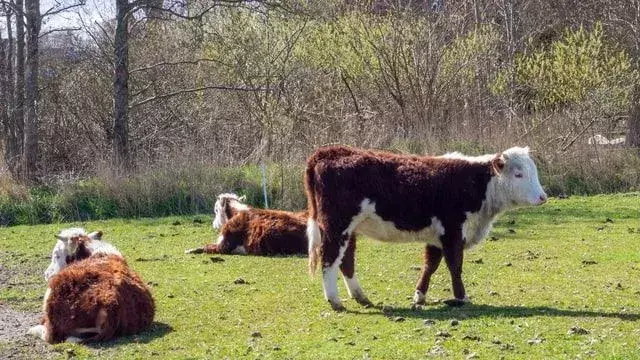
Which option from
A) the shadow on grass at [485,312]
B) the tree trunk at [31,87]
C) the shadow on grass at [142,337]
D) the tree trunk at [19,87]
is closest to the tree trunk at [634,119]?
the tree trunk at [31,87]

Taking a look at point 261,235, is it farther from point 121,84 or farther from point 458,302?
point 121,84

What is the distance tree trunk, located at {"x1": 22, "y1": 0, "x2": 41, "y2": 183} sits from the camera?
Answer: 955 inches

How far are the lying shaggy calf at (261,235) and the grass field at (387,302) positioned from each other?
1.15ft

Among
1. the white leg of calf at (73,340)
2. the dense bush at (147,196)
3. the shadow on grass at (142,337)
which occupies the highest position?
the dense bush at (147,196)

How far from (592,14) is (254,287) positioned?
2743cm

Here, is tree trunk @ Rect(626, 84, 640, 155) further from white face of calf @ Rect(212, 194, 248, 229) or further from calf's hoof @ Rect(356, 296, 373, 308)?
calf's hoof @ Rect(356, 296, 373, 308)

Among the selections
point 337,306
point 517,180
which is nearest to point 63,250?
point 337,306

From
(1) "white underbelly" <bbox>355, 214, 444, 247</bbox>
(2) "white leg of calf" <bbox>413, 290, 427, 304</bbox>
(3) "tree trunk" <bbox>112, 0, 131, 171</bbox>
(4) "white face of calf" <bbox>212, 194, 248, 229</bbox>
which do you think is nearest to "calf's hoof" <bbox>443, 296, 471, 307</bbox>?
(2) "white leg of calf" <bbox>413, 290, 427, 304</bbox>

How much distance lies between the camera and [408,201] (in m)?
10.2

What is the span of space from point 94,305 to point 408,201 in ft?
11.5

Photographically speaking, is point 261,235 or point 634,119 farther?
point 634,119

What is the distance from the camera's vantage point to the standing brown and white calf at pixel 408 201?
1016cm

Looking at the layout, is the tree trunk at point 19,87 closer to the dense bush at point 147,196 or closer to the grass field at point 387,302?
the dense bush at point 147,196

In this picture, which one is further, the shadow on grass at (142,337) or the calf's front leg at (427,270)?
the calf's front leg at (427,270)
